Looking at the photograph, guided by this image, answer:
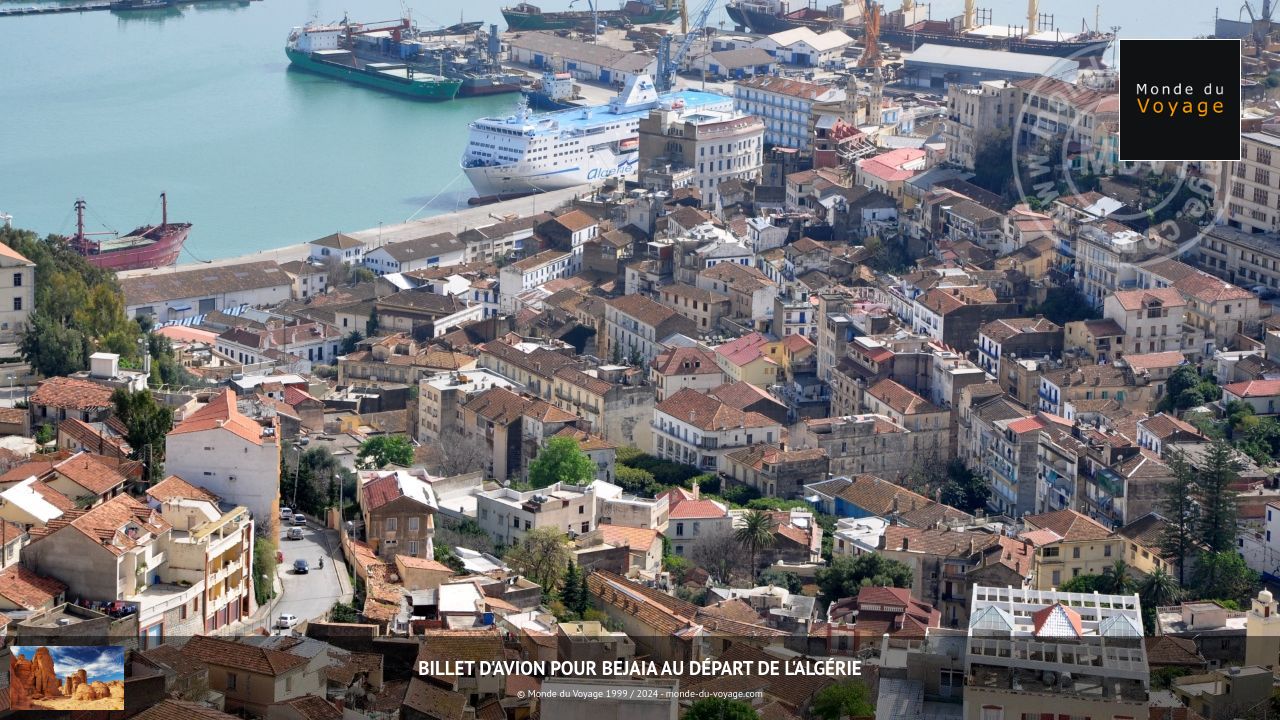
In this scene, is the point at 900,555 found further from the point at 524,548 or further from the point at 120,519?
the point at 120,519

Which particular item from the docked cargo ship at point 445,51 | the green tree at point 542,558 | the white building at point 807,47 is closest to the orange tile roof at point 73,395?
the green tree at point 542,558

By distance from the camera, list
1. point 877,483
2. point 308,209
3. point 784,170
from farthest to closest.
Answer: point 308,209 → point 784,170 → point 877,483

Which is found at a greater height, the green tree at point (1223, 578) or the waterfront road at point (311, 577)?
the waterfront road at point (311, 577)

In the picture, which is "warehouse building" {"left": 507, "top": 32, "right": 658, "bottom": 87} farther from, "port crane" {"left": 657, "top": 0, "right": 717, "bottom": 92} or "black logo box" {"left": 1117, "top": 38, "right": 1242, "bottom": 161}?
"black logo box" {"left": 1117, "top": 38, "right": 1242, "bottom": 161}

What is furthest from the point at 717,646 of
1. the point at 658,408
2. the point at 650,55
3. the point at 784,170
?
the point at 650,55

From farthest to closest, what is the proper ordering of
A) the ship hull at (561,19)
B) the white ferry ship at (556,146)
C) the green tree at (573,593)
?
the ship hull at (561,19) → the white ferry ship at (556,146) → the green tree at (573,593)

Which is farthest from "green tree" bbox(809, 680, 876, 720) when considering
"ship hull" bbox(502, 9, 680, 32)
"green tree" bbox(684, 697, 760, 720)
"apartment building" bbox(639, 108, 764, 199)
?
"ship hull" bbox(502, 9, 680, 32)

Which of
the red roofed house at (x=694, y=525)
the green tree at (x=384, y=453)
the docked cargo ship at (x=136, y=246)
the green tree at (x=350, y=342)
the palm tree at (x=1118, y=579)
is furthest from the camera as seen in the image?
the docked cargo ship at (x=136, y=246)

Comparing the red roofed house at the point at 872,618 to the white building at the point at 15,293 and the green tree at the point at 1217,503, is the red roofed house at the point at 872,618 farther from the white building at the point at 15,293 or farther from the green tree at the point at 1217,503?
the white building at the point at 15,293
